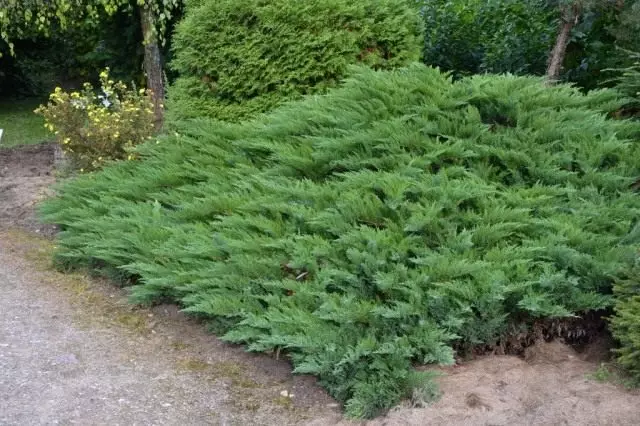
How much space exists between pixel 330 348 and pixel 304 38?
11.7ft

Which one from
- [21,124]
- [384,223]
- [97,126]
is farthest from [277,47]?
[21,124]

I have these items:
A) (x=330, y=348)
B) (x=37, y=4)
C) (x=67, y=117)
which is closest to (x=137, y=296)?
(x=330, y=348)

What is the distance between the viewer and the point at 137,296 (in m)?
5.08

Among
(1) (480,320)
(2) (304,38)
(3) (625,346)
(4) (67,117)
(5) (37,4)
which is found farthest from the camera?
(5) (37,4)

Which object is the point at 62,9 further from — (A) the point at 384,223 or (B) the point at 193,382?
(B) the point at 193,382

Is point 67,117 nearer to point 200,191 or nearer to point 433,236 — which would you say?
point 200,191

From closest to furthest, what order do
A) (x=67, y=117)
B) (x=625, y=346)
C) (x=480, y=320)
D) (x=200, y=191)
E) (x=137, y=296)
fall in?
(x=625, y=346)
(x=480, y=320)
(x=137, y=296)
(x=200, y=191)
(x=67, y=117)

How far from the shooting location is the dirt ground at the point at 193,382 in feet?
11.9

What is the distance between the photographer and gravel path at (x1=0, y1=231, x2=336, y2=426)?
3865mm

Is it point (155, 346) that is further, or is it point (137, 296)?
point (137, 296)

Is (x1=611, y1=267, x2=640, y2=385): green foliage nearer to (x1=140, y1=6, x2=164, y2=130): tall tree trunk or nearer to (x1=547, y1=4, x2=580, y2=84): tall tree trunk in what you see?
(x1=547, y1=4, x2=580, y2=84): tall tree trunk

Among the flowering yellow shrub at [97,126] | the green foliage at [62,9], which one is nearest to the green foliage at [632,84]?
the flowering yellow shrub at [97,126]

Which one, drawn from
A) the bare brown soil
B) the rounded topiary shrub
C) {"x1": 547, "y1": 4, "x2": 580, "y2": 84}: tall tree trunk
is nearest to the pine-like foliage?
the rounded topiary shrub

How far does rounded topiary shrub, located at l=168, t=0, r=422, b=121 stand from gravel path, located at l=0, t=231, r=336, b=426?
97.1 inches
